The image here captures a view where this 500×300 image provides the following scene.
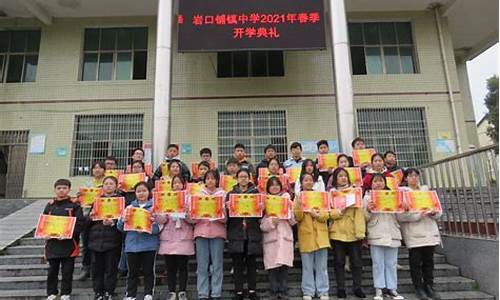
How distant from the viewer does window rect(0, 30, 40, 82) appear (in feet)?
36.9

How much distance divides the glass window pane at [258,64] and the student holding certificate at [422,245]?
711cm

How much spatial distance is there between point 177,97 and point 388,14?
21.4 feet

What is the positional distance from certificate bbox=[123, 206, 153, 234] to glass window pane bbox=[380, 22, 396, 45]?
31.4 ft

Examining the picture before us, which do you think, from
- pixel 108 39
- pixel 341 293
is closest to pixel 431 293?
pixel 341 293

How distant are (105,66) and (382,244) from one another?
9.51m

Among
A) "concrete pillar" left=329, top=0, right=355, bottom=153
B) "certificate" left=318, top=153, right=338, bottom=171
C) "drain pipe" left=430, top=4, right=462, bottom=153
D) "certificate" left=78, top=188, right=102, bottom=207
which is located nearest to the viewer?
"certificate" left=78, top=188, right=102, bottom=207

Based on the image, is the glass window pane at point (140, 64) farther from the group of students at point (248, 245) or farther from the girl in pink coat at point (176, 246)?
the girl in pink coat at point (176, 246)

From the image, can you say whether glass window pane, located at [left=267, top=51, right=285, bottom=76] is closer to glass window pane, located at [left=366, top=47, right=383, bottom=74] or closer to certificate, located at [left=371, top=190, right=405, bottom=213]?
glass window pane, located at [left=366, top=47, right=383, bottom=74]

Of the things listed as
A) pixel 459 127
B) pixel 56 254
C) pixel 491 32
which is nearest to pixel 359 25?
pixel 459 127

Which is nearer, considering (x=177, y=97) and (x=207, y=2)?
(x=207, y=2)

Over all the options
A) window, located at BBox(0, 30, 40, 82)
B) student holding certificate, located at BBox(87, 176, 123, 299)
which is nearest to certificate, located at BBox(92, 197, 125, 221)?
student holding certificate, located at BBox(87, 176, 123, 299)

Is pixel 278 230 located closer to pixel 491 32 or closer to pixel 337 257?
pixel 337 257

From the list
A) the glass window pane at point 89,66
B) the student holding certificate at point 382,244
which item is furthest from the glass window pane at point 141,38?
the student holding certificate at point 382,244

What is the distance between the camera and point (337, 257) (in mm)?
4531
